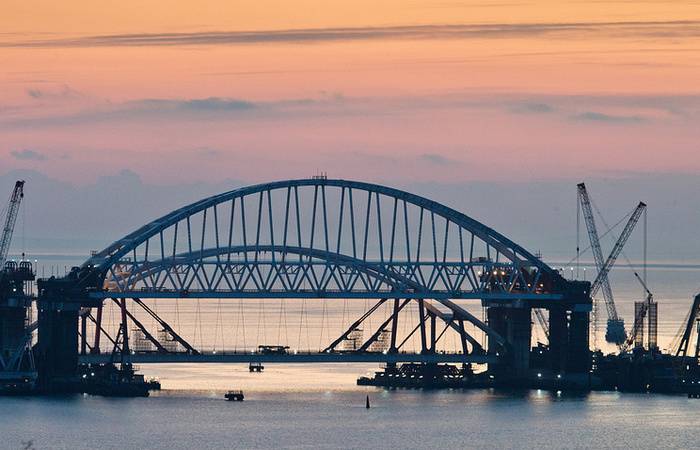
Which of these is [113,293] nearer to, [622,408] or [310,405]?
[310,405]

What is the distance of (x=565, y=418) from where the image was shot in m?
177

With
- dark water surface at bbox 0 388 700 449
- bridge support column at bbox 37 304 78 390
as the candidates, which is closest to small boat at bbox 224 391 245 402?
dark water surface at bbox 0 388 700 449

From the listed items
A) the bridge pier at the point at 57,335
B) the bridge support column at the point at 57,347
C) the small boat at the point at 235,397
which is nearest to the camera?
the small boat at the point at 235,397

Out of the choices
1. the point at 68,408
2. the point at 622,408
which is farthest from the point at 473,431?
the point at 68,408

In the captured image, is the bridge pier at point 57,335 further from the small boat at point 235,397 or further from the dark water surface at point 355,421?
the small boat at point 235,397

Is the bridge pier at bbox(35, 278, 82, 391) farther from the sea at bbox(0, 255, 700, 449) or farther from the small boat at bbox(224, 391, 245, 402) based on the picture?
the small boat at bbox(224, 391, 245, 402)

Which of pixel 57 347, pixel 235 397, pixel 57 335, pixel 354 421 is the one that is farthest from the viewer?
pixel 57 335

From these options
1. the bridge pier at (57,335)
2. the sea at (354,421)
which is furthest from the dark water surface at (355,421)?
the bridge pier at (57,335)

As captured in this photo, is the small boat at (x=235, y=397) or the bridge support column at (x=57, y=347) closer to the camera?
the small boat at (x=235, y=397)

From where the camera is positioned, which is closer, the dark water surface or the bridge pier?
the dark water surface

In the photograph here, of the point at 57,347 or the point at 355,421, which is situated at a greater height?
the point at 57,347

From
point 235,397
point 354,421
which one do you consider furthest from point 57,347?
point 354,421

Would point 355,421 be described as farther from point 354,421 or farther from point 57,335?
point 57,335

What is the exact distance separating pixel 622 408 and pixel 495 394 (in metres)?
15.2
